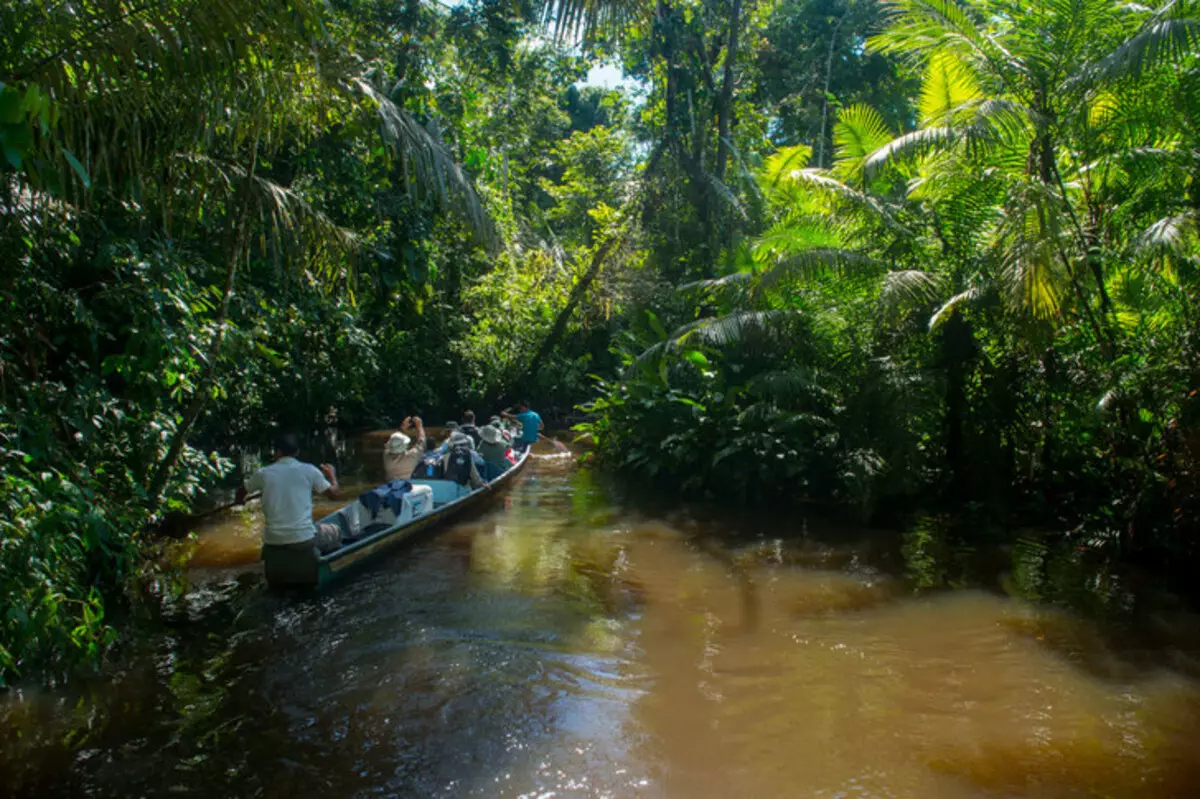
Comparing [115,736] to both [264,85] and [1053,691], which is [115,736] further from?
[1053,691]

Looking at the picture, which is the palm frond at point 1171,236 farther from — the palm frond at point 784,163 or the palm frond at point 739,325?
the palm frond at point 784,163

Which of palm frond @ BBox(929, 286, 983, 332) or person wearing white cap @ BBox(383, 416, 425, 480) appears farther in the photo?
person wearing white cap @ BBox(383, 416, 425, 480)

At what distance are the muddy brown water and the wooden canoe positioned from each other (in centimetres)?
21

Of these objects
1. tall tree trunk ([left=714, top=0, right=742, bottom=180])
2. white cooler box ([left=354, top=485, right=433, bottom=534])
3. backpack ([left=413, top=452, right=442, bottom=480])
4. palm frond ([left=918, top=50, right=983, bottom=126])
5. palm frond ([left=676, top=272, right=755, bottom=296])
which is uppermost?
tall tree trunk ([left=714, top=0, right=742, bottom=180])

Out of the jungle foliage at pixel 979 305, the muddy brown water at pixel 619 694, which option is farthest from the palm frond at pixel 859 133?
the muddy brown water at pixel 619 694

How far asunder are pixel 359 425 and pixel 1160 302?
19040mm

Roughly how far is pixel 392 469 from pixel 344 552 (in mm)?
2442

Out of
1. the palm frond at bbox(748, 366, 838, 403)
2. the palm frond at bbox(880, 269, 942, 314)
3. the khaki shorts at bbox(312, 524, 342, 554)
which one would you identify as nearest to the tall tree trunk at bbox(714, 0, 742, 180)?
the palm frond at bbox(748, 366, 838, 403)

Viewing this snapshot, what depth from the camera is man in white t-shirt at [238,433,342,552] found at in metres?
7.28

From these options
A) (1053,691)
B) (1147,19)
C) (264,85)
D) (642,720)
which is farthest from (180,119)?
(1147,19)

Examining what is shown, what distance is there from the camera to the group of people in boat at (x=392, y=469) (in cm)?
731

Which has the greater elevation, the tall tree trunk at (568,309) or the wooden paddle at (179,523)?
the tall tree trunk at (568,309)

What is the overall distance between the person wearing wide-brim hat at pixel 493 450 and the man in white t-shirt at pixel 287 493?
5.97 meters

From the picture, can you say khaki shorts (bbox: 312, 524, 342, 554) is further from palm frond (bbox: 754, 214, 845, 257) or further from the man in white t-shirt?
palm frond (bbox: 754, 214, 845, 257)
